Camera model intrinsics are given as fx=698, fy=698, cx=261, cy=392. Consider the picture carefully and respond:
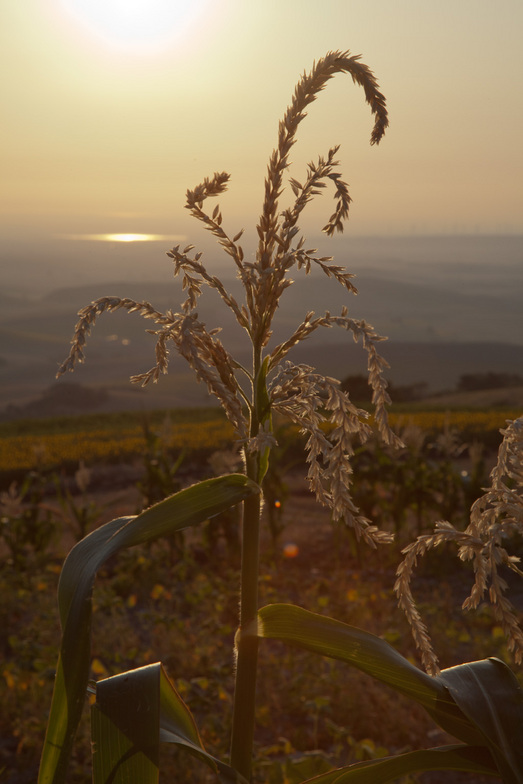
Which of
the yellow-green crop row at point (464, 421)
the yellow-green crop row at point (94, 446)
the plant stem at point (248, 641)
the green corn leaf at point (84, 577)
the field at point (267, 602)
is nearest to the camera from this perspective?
the green corn leaf at point (84, 577)

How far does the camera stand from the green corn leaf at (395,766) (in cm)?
124

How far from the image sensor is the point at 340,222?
4.05 feet

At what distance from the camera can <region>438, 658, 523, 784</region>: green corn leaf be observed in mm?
1204

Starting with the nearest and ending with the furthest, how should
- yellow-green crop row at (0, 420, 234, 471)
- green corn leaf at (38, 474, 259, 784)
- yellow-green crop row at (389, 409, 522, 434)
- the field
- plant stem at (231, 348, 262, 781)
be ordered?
1. green corn leaf at (38, 474, 259, 784)
2. plant stem at (231, 348, 262, 781)
3. the field
4. yellow-green crop row at (0, 420, 234, 471)
5. yellow-green crop row at (389, 409, 522, 434)

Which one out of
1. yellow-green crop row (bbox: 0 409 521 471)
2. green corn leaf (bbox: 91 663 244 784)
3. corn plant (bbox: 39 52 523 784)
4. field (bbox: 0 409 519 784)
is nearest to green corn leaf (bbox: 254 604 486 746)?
corn plant (bbox: 39 52 523 784)

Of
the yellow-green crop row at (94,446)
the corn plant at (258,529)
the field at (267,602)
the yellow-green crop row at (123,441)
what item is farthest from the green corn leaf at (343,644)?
the yellow-green crop row at (94,446)

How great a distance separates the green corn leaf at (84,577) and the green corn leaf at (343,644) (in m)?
0.23

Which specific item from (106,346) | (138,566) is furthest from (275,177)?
(106,346)

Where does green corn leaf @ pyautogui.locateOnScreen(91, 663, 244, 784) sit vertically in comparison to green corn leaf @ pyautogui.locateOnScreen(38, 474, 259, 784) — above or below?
below

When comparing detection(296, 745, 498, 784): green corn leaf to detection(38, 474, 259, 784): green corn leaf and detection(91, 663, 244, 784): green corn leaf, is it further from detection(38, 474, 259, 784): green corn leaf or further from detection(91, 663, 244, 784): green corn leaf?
detection(38, 474, 259, 784): green corn leaf

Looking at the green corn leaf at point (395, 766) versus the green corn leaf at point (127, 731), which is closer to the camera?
the green corn leaf at point (127, 731)

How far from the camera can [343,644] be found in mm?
1214

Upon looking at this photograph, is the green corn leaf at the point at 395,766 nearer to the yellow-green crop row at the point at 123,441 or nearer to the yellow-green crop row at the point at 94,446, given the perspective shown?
the yellow-green crop row at the point at 123,441

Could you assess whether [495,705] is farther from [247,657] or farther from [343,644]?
[247,657]
